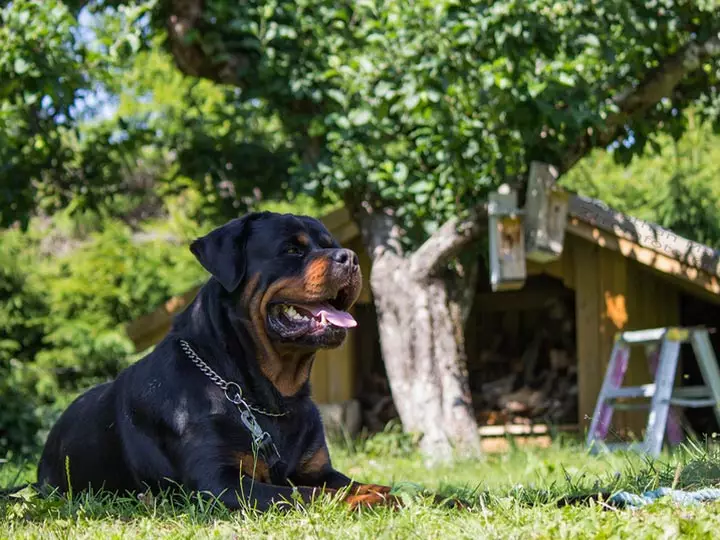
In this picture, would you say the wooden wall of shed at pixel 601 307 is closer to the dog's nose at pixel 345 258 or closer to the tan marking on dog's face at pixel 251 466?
the dog's nose at pixel 345 258

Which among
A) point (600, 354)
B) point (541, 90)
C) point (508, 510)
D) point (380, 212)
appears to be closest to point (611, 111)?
point (541, 90)

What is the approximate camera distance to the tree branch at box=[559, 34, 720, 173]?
909cm

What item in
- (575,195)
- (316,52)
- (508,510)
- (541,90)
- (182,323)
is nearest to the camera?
(508,510)

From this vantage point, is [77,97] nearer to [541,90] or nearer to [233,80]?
[233,80]

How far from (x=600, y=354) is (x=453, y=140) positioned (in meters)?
3.87

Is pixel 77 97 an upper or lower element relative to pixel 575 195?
upper

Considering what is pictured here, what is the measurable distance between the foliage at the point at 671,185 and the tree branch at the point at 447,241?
2.15 meters

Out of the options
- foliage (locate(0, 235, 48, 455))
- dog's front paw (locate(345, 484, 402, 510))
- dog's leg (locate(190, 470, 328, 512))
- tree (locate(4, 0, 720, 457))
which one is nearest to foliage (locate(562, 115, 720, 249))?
tree (locate(4, 0, 720, 457))

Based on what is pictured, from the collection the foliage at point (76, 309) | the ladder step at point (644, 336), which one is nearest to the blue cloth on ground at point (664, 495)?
the ladder step at point (644, 336)

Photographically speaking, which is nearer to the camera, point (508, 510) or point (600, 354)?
point (508, 510)

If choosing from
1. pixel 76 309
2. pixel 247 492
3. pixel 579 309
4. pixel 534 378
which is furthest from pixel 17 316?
pixel 247 492

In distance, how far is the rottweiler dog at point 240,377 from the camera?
407 cm

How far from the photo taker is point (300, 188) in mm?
9820

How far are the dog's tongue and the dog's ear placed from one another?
33cm
